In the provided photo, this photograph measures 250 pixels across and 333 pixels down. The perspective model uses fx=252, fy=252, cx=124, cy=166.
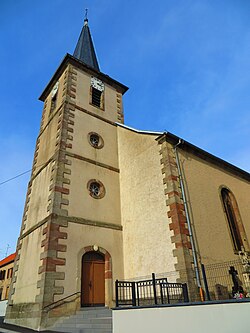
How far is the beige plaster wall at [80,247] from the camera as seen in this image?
9068mm

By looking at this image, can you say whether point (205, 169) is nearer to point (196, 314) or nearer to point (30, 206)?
point (196, 314)

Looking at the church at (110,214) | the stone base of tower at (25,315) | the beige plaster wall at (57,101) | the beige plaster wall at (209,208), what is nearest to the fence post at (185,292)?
the church at (110,214)

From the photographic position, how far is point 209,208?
33.9 ft

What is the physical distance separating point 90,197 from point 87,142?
3164 mm

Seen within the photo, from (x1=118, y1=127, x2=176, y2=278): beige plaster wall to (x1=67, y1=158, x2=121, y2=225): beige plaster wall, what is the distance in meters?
0.42

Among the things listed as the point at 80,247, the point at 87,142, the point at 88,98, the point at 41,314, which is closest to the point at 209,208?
the point at 80,247

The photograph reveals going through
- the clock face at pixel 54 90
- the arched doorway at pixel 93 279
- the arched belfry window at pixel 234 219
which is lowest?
the arched doorway at pixel 93 279

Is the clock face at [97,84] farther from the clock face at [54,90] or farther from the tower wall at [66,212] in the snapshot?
the clock face at [54,90]

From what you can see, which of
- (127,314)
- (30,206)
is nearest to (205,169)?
(127,314)

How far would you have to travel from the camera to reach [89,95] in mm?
15352

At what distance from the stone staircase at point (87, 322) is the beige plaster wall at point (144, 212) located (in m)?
2.21

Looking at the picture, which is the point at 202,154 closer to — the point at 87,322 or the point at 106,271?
the point at 106,271

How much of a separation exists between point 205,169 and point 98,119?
669 cm

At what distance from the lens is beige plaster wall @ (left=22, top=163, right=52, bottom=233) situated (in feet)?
36.1
